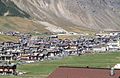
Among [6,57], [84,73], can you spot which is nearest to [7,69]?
[6,57]

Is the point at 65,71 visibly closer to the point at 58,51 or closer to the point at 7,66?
the point at 7,66

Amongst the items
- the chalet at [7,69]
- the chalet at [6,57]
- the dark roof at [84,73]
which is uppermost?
the chalet at [6,57]

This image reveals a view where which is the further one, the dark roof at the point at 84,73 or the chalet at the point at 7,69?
the chalet at the point at 7,69

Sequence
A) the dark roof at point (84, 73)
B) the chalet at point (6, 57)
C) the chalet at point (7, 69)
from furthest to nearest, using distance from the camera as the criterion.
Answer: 1. the chalet at point (6, 57)
2. the chalet at point (7, 69)
3. the dark roof at point (84, 73)

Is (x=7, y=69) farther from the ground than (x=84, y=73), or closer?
farther from the ground

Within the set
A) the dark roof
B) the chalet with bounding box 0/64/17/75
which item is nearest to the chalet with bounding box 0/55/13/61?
the chalet with bounding box 0/64/17/75

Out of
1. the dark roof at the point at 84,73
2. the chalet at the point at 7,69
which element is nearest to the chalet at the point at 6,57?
the chalet at the point at 7,69

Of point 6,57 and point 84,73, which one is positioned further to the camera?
point 6,57

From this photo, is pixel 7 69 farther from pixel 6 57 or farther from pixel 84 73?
pixel 84 73

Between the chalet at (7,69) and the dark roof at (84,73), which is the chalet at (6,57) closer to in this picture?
the chalet at (7,69)

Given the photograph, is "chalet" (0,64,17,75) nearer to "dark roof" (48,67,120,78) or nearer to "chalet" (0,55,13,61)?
"chalet" (0,55,13,61)

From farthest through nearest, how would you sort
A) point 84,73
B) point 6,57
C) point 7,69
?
point 6,57, point 7,69, point 84,73

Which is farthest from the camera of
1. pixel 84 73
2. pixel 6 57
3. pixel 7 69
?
pixel 6 57
